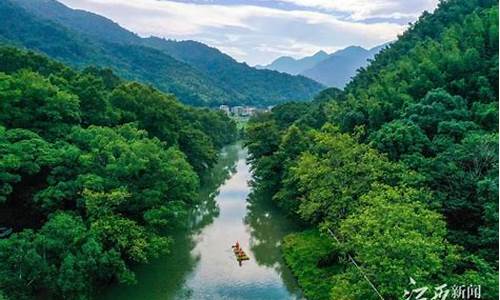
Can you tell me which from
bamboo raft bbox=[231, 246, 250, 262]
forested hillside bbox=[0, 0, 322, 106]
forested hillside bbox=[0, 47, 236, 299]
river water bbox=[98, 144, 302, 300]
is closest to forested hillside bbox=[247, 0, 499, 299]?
river water bbox=[98, 144, 302, 300]

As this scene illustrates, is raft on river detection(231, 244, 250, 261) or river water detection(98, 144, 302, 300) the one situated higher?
raft on river detection(231, 244, 250, 261)

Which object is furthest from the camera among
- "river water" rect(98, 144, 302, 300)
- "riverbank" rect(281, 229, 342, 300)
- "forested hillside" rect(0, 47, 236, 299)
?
"river water" rect(98, 144, 302, 300)

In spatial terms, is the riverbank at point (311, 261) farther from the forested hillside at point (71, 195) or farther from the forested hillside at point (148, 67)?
the forested hillside at point (148, 67)

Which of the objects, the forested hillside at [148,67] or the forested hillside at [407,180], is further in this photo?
the forested hillside at [148,67]

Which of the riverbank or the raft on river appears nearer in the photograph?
the riverbank

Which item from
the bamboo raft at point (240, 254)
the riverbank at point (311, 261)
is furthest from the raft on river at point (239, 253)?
the riverbank at point (311, 261)

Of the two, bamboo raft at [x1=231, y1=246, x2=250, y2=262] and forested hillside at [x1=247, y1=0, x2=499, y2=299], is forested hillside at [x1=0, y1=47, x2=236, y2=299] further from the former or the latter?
forested hillside at [x1=247, y1=0, x2=499, y2=299]

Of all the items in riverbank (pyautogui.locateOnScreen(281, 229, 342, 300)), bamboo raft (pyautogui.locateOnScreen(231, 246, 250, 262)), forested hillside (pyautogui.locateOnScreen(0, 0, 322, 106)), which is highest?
forested hillside (pyautogui.locateOnScreen(0, 0, 322, 106))

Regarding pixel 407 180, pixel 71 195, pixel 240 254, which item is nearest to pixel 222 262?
pixel 240 254
